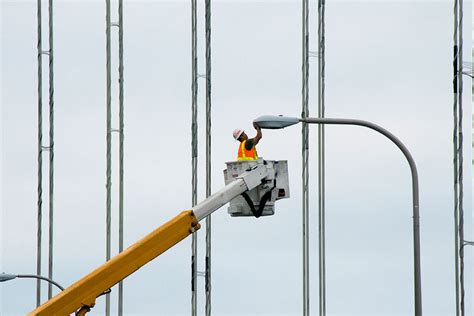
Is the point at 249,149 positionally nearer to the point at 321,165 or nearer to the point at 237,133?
the point at 237,133

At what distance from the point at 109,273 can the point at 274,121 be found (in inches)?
171

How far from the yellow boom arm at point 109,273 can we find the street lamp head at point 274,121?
10.3 ft

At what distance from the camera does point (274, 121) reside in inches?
787

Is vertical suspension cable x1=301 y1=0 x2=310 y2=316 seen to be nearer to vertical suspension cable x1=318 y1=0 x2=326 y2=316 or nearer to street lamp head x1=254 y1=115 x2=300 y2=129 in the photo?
vertical suspension cable x1=318 y1=0 x2=326 y2=316

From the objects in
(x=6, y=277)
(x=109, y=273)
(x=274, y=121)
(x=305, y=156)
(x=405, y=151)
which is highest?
(x=274, y=121)

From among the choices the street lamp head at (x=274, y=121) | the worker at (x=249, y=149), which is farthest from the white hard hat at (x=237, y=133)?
the street lamp head at (x=274, y=121)

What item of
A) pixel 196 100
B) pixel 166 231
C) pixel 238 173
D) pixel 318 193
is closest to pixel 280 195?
→ pixel 238 173

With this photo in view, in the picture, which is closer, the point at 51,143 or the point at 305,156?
the point at 305,156

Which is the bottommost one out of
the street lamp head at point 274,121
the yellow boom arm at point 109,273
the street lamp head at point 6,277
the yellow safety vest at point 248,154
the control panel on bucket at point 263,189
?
the street lamp head at point 6,277

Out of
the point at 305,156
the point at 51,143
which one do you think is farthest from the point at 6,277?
the point at 305,156

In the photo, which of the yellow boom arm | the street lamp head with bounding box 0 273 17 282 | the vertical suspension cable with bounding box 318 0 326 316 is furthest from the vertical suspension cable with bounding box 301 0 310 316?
the street lamp head with bounding box 0 273 17 282

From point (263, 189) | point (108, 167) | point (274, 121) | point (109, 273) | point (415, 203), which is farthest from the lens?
point (108, 167)

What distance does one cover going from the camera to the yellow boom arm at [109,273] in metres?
22.0

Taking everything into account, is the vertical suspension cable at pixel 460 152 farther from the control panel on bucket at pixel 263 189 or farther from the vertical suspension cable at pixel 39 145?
the vertical suspension cable at pixel 39 145
